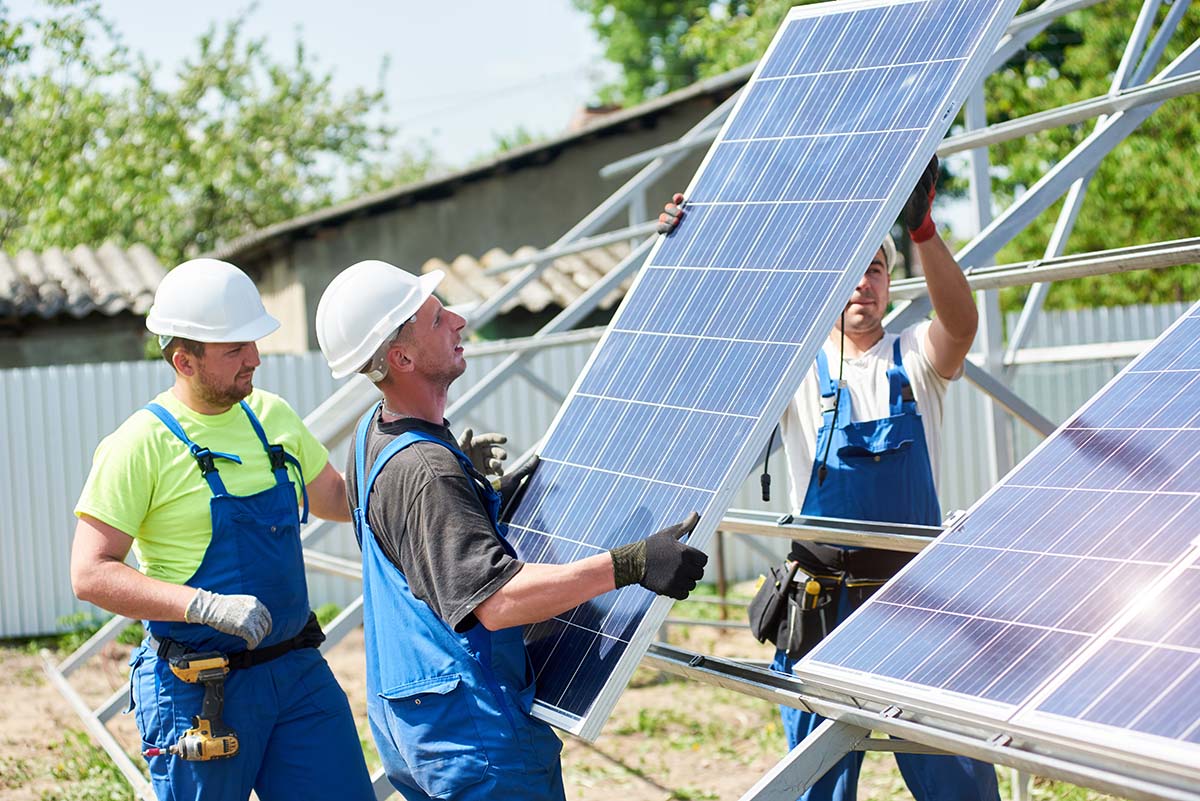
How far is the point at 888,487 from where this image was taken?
3.65 metres

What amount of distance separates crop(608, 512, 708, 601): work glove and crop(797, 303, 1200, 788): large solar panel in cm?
26

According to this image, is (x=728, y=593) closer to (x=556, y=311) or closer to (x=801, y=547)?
(x=556, y=311)

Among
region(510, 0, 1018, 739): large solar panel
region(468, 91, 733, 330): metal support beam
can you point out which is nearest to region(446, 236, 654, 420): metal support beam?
region(468, 91, 733, 330): metal support beam

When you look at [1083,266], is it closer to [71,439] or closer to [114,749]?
[114,749]

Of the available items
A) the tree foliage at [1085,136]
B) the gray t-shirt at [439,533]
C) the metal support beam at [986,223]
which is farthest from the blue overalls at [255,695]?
the tree foliage at [1085,136]

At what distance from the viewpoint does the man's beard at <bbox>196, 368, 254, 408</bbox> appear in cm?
359

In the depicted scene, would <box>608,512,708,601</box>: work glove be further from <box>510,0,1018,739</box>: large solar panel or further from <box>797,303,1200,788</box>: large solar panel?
<box>797,303,1200,788</box>: large solar panel

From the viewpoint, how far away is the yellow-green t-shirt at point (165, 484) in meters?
3.42

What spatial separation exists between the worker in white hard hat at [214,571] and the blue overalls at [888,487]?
1376 mm

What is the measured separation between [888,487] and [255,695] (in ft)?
5.92

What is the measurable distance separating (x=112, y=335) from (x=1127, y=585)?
12.7 meters

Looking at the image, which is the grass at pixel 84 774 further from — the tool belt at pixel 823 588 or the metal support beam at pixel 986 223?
the metal support beam at pixel 986 223

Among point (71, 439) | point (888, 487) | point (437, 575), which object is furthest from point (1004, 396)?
point (71, 439)

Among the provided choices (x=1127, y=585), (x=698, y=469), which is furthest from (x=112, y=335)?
(x=1127, y=585)
